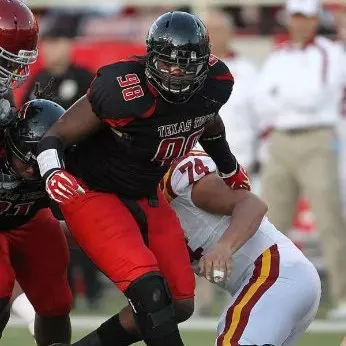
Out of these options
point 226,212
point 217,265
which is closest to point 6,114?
point 226,212

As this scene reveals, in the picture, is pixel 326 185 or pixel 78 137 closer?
pixel 78 137

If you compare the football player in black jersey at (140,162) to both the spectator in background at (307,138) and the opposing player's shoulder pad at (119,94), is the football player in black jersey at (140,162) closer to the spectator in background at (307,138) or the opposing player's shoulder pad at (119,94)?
the opposing player's shoulder pad at (119,94)

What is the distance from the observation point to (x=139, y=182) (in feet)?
16.6

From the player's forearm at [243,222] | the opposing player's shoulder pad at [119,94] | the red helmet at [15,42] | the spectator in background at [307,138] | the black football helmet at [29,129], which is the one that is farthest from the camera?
the spectator in background at [307,138]

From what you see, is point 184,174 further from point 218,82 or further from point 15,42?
point 15,42

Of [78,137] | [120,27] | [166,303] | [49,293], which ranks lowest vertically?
[120,27]

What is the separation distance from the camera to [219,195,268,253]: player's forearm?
16.3 ft

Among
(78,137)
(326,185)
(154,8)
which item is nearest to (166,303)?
(78,137)

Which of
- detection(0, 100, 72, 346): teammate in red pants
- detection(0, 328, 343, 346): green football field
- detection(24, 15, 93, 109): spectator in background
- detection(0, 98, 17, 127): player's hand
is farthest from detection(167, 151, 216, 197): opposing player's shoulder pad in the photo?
detection(24, 15, 93, 109): spectator in background

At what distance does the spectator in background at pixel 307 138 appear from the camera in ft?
27.6

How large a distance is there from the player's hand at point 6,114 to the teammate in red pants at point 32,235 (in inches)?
1.1

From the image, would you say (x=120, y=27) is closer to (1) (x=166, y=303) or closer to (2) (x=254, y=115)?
(2) (x=254, y=115)

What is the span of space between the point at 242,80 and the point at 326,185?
0.92 m

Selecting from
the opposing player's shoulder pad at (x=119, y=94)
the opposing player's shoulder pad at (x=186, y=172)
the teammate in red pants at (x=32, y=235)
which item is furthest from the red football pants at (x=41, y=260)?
the opposing player's shoulder pad at (x=119, y=94)
